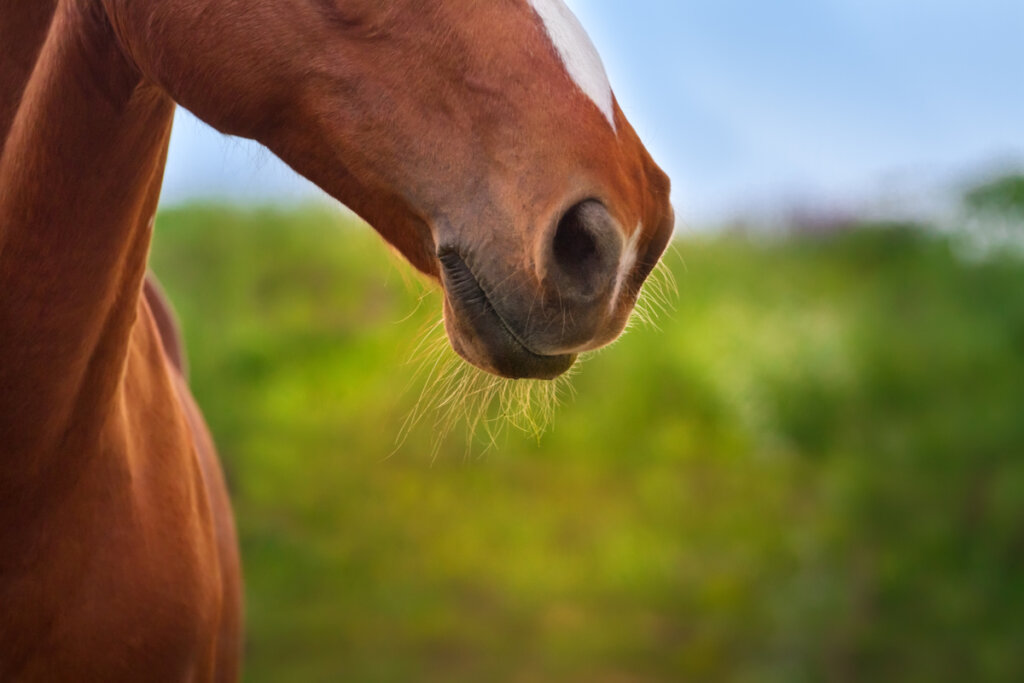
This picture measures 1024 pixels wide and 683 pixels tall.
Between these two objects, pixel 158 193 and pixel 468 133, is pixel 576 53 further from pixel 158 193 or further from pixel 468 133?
pixel 158 193

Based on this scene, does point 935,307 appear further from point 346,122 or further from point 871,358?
point 346,122

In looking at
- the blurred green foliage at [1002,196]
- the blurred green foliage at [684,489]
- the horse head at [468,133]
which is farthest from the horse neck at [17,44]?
the blurred green foliage at [1002,196]

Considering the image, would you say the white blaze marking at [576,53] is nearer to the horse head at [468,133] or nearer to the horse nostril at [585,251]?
the horse head at [468,133]

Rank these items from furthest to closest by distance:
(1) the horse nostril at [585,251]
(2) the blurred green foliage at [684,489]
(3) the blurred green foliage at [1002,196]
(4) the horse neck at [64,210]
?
(2) the blurred green foliage at [684,489] → (3) the blurred green foliage at [1002,196] → (4) the horse neck at [64,210] → (1) the horse nostril at [585,251]

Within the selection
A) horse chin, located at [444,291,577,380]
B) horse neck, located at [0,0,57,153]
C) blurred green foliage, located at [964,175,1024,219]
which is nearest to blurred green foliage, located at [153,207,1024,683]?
blurred green foliage, located at [964,175,1024,219]

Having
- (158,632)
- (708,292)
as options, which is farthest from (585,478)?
(158,632)

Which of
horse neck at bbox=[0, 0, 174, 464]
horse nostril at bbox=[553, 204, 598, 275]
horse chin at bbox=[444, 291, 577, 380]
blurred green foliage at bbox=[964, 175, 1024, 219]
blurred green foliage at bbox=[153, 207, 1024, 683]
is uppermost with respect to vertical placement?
blurred green foliage at bbox=[964, 175, 1024, 219]

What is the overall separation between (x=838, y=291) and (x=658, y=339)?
0.96 metres

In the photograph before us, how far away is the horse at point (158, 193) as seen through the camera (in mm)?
1052

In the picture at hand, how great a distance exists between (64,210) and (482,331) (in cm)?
56

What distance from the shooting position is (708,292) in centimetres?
571

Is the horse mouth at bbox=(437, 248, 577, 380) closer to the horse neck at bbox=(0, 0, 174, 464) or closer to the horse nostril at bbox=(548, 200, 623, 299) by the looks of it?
the horse nostril at bbox=(548, 200, 623, 299)

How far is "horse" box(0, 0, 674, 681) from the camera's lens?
105 centimetres

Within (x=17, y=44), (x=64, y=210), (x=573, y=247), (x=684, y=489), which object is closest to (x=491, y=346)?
(x=573, y=247)
